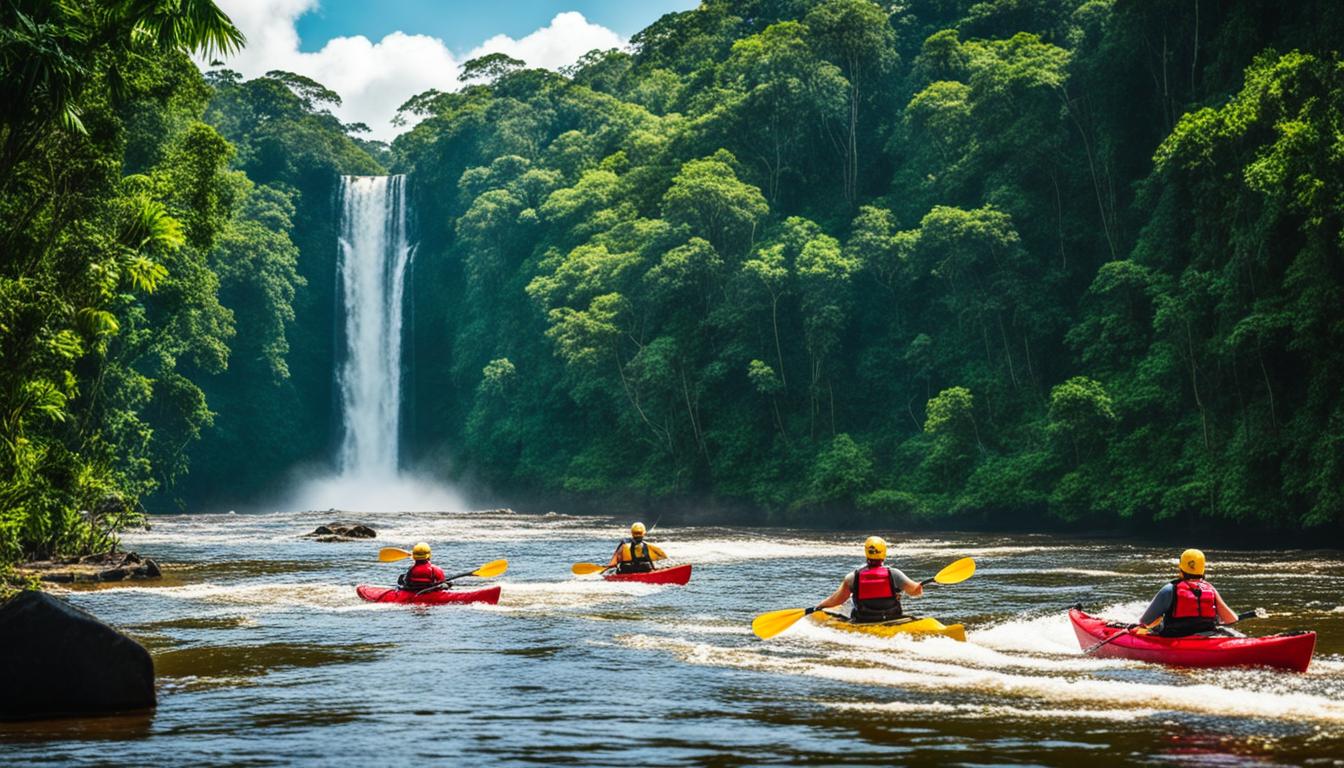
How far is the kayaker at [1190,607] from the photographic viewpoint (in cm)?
1349

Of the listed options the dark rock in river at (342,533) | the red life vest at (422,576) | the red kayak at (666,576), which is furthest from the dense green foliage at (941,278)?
the red life vest at (422,576)

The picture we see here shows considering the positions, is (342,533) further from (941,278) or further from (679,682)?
(679,682)

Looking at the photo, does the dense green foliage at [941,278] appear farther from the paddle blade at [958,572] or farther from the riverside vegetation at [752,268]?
the paddle blade at [958,572]

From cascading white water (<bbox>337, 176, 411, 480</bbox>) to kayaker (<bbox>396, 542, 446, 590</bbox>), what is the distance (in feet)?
164

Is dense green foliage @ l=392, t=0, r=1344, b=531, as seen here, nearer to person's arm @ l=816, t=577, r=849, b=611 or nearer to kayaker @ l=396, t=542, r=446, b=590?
person's arm @ l=816, t=577, r=849, b=611

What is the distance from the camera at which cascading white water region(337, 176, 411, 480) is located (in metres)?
69.8

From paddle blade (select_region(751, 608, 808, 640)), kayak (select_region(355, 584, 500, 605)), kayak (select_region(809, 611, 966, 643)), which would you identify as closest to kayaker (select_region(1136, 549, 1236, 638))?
kayak (select_region(809, 611, 966, 643))

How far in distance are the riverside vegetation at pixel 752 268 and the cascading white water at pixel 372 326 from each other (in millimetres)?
2196

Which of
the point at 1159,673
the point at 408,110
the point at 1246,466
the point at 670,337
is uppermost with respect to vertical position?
the point at 408,110

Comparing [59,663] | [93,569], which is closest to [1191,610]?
[59,663]

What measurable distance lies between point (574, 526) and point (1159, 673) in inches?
1331

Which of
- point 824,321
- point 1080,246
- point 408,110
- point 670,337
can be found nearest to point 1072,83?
point 1080,246

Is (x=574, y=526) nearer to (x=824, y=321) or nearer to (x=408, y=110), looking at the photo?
(x=824, y=321)

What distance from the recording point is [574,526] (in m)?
45.7
